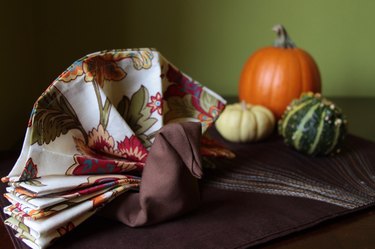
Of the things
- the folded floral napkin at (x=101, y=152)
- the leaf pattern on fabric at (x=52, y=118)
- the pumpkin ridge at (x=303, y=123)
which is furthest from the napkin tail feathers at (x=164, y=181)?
the pumpkin ridge at (x=303, y=123)

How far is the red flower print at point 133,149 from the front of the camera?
517 mm

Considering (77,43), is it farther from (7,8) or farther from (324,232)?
(324,232)

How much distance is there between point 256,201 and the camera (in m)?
0.55

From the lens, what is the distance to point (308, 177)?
633mm

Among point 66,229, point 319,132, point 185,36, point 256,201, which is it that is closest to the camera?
point 66,229

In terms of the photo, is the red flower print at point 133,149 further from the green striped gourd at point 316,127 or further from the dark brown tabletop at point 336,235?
the green striped gourd at point 316,127

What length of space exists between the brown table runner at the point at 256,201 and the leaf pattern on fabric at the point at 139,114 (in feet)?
0.39

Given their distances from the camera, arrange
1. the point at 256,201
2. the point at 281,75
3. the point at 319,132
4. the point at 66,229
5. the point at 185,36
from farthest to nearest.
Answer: the point at 185,36
the point at 281,75
the point at 319,132
the point at 256,201
the point at 66,229

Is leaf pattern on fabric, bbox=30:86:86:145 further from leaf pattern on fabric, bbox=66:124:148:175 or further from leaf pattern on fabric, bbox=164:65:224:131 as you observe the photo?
leaf pattern on fabric, bbox=164:65:224:131

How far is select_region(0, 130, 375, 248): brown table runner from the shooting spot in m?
0.45

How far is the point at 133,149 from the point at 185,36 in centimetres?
58

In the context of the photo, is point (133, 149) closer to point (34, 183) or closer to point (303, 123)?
point (34, 183)

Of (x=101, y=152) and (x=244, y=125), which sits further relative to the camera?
(x=244, y=125)

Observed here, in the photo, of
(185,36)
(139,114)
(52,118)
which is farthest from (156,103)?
(185,36)
